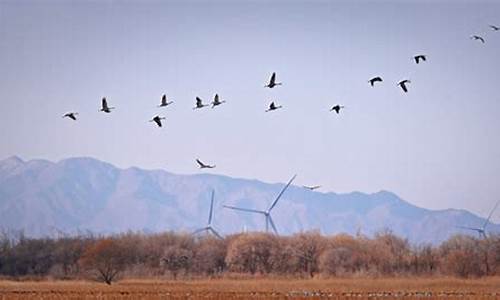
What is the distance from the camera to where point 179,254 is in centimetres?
10194

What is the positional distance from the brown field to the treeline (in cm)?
1016

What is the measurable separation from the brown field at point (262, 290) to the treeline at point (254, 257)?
10.2 meters

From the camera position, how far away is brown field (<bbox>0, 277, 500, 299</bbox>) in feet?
173

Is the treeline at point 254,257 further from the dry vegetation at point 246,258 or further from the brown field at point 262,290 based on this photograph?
the brown field at point 262,290

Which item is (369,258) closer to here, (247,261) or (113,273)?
(247,261)

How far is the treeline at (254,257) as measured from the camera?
9525 cm

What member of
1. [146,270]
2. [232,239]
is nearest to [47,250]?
[146,270]

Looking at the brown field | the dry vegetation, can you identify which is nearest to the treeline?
the dry vegetation

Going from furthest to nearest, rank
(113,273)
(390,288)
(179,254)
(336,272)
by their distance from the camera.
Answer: (179,254), (336,272), (113,273), (390,288)

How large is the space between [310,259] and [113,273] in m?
21.9

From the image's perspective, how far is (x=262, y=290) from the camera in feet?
208

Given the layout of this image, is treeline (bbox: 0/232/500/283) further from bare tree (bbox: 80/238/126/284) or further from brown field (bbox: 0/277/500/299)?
brown field (bbox: 0/277/500/299)

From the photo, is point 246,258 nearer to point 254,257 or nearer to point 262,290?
point 254,257

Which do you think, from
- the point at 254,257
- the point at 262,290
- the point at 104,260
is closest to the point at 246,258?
the point at 254,257
